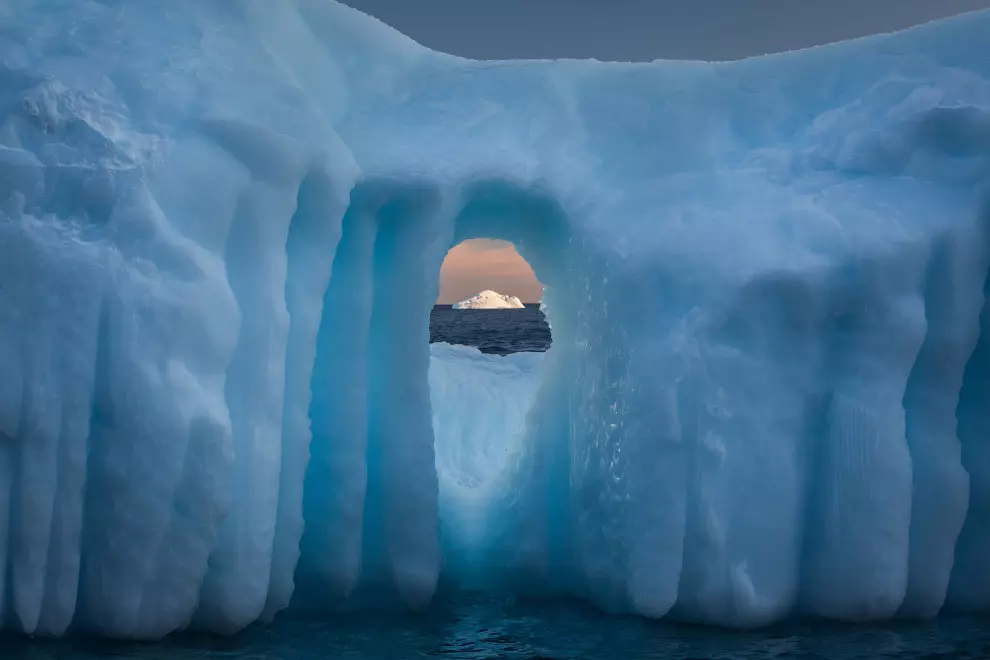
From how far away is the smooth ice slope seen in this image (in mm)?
4148

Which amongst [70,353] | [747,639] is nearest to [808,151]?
[747,639]

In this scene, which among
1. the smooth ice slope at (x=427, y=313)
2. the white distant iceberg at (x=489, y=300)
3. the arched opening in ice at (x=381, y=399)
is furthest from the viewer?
the white distant iceberg at (x=489, y=300)

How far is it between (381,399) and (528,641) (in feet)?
5.91

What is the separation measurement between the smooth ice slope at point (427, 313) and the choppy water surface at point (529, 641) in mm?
132

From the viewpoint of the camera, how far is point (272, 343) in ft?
14.9

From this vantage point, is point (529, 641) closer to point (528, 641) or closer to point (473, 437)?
point (528, 641)

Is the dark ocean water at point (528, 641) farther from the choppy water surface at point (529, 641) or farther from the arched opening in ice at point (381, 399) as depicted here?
the arched opening in ice at point (381, 399)

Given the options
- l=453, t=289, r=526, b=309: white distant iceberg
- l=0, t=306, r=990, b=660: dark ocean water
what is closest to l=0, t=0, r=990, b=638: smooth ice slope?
l=0, t=306, r=990, b=660: dark ocean water

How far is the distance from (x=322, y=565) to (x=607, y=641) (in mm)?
1833

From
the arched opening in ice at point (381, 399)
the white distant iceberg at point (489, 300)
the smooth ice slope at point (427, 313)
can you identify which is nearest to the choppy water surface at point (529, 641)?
the smooth ice slope at point (427, 313)

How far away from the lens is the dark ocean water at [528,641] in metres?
4.23

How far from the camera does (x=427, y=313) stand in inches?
204

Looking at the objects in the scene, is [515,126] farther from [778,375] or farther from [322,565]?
[322,565]

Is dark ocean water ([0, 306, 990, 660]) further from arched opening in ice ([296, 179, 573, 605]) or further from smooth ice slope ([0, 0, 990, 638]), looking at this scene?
arched opening in ice ([296, 179, 573, 605])
